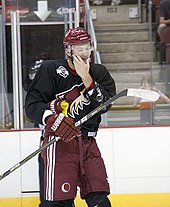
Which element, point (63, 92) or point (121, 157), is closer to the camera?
point (63, 92)

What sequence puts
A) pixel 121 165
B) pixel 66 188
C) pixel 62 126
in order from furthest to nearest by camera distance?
1. pixel 121 165
2. pixel 66 188
3. pixel 62 126

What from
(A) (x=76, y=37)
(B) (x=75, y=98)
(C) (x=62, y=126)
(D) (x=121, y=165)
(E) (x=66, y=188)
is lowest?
(D) (x=121, y=165)

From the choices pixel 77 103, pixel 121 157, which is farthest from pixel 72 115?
pixel 121 157

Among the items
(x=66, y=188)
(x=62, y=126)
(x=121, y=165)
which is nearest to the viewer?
(x=62, y=126)

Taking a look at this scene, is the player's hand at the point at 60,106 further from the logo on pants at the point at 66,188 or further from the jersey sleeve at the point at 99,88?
the logo on pants at the point at 66,188

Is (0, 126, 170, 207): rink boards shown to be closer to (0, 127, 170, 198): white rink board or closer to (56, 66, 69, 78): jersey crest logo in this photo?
(0, 127, 170, 198): white rink board

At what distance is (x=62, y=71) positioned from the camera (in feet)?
11.5

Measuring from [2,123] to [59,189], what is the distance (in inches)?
49.1

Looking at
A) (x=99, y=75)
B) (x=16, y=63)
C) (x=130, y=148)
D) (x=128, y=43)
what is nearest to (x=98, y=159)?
(x=99, y=75)

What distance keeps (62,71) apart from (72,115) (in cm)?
22

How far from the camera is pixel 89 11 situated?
17.0 ft

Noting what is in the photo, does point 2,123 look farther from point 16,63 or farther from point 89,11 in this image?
point 89,11

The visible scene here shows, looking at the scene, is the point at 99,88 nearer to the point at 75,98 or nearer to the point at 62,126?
the point at 75,98

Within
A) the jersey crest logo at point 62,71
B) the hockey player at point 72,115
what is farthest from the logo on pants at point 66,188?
the jersey crest logo at point 62,71
